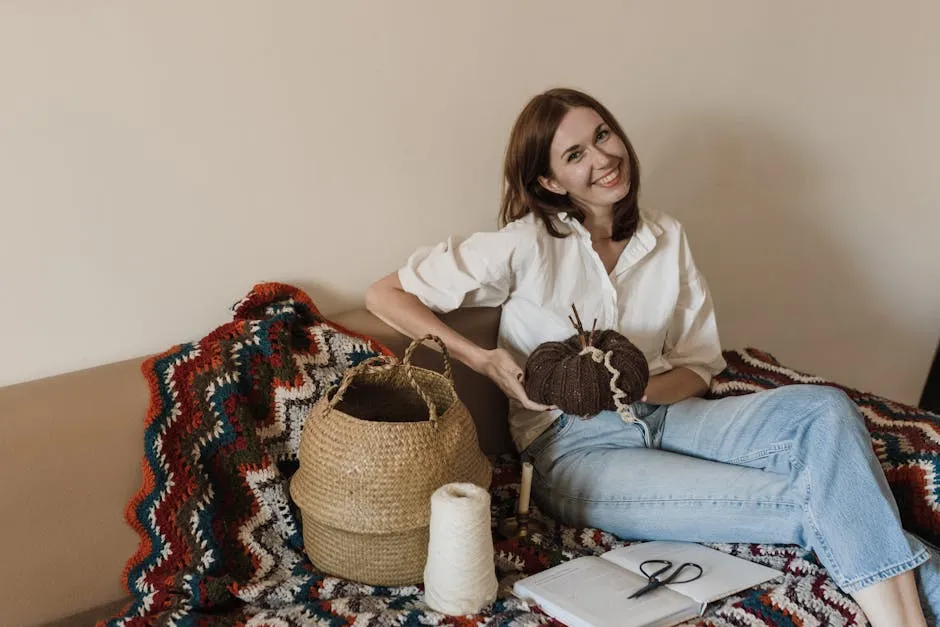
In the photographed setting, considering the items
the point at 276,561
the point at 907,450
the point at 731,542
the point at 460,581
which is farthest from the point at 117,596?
the point at 907,450

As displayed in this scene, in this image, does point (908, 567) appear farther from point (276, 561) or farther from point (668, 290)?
point (276, 561)

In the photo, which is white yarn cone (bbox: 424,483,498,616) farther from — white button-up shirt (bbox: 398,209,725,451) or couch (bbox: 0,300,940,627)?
white button-up shirt (bbox: 398,209,725,451)

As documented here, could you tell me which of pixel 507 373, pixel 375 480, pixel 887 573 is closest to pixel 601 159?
pixel 507 373

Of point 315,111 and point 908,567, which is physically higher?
point 315,111

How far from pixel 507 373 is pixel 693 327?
0.50 metres

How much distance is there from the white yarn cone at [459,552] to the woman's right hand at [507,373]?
0.28 meters

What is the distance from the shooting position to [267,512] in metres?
1.52

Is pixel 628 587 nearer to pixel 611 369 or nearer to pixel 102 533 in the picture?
pixel 611 369

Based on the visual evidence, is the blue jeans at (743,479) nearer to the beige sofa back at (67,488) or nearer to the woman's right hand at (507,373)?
the woman's right hand at (507,373)

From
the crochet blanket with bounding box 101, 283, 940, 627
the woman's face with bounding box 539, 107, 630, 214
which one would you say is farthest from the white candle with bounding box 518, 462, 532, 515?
the woman's face with bounding box 539, 107, 630, 214

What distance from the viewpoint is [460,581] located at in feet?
4.38

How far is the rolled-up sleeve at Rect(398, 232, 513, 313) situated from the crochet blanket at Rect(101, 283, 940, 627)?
0.15 m

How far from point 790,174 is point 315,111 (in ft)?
4.55

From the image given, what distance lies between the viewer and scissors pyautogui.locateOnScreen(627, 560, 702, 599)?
139 centimetres
